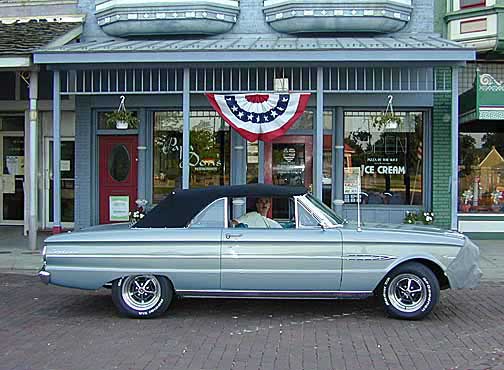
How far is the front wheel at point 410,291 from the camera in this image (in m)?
7.60

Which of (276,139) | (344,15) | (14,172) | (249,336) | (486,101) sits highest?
(344,15)

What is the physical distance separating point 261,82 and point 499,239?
20.1 ft

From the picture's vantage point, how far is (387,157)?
47.3 ft

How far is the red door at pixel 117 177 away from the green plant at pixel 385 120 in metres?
5.28

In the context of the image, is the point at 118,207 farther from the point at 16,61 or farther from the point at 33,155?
the point at 16,61

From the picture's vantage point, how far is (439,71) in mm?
14375

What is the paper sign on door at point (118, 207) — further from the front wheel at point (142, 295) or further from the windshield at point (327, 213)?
the windshield at point (327, 213)

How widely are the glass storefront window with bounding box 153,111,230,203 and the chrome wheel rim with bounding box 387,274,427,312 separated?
296 inches

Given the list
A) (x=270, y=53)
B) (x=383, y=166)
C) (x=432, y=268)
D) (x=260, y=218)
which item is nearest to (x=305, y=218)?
(x=260, y=218)

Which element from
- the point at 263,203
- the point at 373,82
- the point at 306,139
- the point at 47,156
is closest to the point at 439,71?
the point at 373,82

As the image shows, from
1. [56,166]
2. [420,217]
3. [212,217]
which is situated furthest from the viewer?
[420,217]

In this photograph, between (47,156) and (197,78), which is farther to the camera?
(47,156)

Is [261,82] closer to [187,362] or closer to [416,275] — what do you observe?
[416,275]

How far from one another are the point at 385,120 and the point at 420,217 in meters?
2.27
